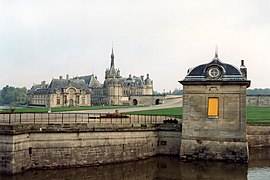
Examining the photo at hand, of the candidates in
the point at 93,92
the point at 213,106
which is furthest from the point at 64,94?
the point at 213,106

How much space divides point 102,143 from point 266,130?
17.0 metres

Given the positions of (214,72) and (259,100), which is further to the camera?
(259,100)

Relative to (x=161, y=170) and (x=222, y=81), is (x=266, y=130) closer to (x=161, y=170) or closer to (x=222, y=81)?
(x=222, y=81)

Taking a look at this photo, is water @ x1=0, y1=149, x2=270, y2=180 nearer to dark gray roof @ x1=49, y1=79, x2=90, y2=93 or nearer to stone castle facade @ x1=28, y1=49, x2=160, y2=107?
stone castle facade @ x1=28, y1=49, x2=160, y2=107

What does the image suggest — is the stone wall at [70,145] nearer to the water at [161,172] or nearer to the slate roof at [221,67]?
the water at [161,172]

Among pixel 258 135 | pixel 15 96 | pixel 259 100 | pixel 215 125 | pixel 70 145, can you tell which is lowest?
pixel 258 135

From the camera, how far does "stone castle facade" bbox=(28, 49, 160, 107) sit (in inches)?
3723

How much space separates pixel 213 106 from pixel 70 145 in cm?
1050

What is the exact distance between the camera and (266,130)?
103 feet

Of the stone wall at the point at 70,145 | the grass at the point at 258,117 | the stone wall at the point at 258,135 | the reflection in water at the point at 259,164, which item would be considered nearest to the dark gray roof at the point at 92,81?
the grass at the point at 258,117

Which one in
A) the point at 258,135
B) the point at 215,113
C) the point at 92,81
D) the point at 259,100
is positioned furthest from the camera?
the point at 92,81

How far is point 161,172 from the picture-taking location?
20891mm

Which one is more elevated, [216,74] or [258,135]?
[216,74]

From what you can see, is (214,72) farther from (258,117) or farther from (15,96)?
(15,96)
